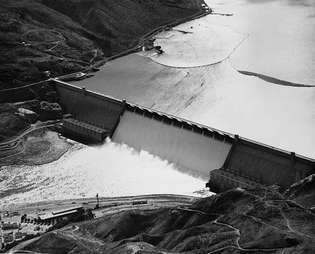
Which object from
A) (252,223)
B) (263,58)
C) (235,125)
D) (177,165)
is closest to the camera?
(252,223)

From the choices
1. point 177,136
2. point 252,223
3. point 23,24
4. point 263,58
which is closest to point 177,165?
point 177,136

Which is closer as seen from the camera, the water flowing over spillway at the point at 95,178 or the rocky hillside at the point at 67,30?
the water flowing over spillway at the point at 95,178

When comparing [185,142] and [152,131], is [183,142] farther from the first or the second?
[152,131]

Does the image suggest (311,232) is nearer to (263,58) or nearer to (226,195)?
(226,195)

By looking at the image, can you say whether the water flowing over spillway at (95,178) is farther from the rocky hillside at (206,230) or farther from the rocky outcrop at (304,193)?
the rocky outcrop at (304,193)

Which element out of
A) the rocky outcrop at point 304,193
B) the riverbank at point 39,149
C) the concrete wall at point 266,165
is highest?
the rocky outcrop at point 304,193

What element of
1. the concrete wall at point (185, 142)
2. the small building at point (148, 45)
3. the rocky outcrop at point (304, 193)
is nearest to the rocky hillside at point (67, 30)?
the small building at point (148, 45)

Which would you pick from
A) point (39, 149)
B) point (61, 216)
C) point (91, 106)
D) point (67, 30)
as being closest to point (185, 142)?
point (91, 106)
